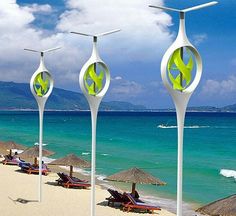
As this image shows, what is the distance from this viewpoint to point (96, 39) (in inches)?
481

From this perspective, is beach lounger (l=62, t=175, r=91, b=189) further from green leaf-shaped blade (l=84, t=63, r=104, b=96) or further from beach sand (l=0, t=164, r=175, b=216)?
green leaf-shaped blade (l=84, t=63, r=104, b=96)

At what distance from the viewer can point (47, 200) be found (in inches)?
643

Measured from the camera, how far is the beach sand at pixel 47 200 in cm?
1439

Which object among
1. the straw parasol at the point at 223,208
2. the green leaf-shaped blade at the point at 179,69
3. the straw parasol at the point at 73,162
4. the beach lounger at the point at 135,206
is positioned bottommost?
the beach lounger at the point at 135,206

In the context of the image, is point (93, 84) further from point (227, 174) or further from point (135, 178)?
point (227, 174)

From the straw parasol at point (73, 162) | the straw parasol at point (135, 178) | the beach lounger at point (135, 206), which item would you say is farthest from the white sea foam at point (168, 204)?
the straw parasol at point (73, 162)

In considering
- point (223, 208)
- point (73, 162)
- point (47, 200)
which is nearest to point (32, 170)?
point (73, 162)

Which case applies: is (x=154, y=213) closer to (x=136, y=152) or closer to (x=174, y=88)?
(x=174, y=88)

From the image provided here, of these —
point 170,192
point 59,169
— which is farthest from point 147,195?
point 59,169

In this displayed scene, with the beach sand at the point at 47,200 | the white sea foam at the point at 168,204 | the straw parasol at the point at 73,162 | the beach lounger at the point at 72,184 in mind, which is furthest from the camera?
the straw parasol at the point at 73,162

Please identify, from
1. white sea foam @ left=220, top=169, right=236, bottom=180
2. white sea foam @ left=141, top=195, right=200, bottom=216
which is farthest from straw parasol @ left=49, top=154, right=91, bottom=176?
white sea foam @ left=220, top=169, right=236, bottom=180

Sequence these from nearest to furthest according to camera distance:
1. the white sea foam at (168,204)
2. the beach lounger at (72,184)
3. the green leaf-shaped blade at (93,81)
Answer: the green leaf-shaped blade at (93,81) < the white sea foam at (168,204) < the beach lounger at (72,184)

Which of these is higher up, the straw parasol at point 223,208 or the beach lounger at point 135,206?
the straw parasol at point 223,208

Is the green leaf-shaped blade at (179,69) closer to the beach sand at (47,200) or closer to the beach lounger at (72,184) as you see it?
the beach sand at (47,200)
